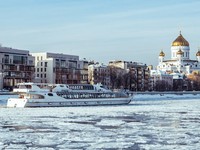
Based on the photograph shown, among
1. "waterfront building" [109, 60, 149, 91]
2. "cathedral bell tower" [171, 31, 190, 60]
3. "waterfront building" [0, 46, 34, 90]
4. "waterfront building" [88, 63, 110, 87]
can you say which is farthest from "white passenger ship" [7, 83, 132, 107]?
"cathedral bell tower" [171, 31, 190, 60]

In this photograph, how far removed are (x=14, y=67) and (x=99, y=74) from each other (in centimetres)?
3292

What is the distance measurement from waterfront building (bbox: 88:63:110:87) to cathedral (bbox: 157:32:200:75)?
5296 centimetres

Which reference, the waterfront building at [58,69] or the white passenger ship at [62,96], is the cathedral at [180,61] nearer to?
the waterfront building at [58,69]

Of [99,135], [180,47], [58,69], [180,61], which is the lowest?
[99,135]

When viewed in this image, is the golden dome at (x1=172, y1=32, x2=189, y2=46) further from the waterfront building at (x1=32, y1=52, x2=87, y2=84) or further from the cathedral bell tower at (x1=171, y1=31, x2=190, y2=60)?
the waterfront building at (x1=32, y1=52, x2=87, y2=84)

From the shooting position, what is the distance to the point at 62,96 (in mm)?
58312

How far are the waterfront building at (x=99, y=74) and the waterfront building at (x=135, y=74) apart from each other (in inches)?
382

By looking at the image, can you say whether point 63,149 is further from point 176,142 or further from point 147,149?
point 176,142

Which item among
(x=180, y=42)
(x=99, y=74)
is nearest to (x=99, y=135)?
(x=99, y=74)

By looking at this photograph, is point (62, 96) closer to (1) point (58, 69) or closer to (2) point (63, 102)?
(2) point (63, 102)

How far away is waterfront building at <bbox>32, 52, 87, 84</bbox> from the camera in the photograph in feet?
376

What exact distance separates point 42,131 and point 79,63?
321 feet

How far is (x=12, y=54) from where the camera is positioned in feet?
344

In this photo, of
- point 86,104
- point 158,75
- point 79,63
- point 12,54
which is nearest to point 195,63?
point 158,75
